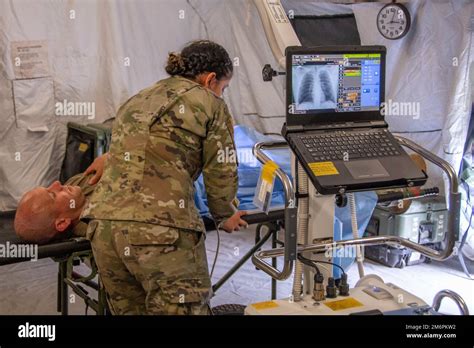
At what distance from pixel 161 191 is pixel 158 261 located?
247 mm

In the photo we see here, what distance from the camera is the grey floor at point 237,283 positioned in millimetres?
3590

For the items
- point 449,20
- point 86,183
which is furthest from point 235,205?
point 449,20

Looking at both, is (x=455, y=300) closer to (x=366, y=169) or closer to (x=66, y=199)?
(x=366, y=169)

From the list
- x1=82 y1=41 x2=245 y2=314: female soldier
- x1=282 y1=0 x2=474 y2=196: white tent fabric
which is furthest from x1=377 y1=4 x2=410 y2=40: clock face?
x1=82 y1=41 x2=245 y2=314: female soldier

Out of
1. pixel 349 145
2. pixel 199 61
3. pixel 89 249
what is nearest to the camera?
pixel 349 145

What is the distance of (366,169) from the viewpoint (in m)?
2.03

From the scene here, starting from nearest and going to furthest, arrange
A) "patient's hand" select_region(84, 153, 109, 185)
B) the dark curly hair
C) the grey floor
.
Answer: the dark curly hair
"patient's hand" select_region(84, 153, 109, 185)
the grey floor

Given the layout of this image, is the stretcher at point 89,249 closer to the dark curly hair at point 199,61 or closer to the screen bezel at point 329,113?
the screen bezel at point 329,113

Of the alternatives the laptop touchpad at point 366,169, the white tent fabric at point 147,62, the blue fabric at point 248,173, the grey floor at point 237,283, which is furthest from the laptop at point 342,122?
the white tent fabric at point 147,62

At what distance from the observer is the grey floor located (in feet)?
11.8

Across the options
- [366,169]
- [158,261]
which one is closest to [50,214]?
[158,261]

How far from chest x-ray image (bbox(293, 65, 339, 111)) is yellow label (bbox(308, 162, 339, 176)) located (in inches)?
8.8

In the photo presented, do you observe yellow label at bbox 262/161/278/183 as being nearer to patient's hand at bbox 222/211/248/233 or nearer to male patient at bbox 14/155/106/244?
patient's hand at bbox 222/211/248/233

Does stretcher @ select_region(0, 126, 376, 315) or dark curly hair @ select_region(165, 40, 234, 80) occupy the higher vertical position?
dark curly hair @ select_region(165, 40, 234, 80)
